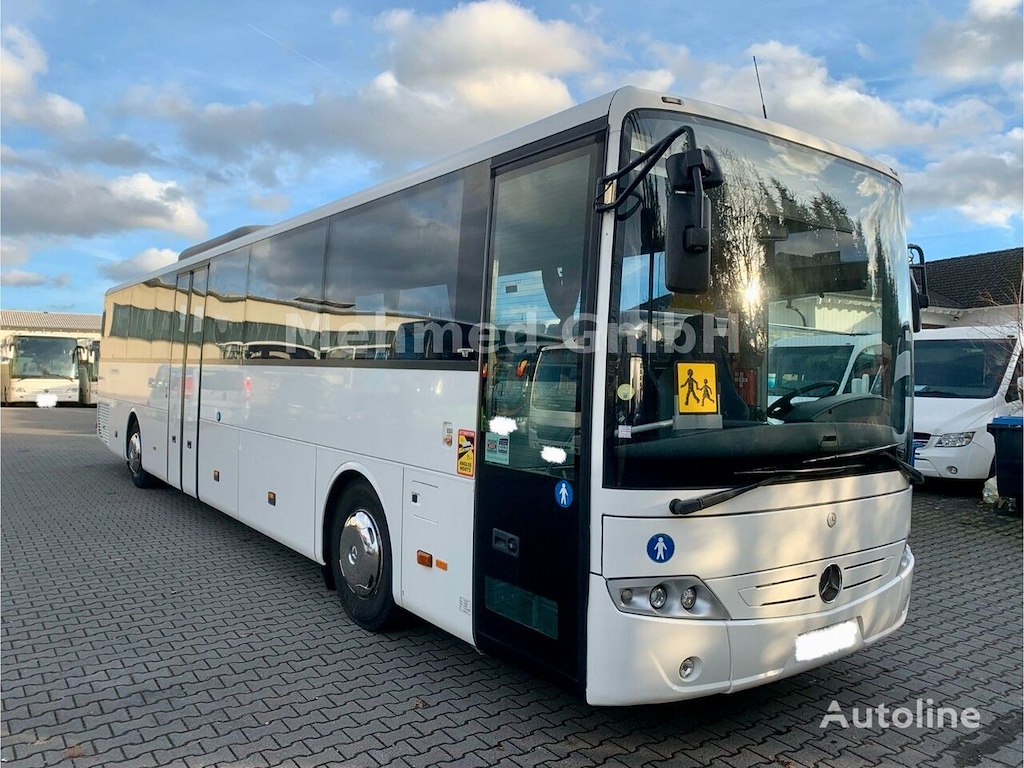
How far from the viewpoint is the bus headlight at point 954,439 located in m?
10.4

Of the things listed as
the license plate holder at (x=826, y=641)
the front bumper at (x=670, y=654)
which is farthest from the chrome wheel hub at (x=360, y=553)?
the license plate holder at (x=826, y=641)

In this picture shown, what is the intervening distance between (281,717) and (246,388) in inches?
160

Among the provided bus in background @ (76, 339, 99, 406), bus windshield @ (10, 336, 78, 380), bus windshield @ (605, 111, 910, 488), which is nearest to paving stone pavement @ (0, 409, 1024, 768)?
bus windshield @ (605, 111, 910, 488)

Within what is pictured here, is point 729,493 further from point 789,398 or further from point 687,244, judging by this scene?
point 687,244

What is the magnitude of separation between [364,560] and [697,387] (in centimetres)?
291

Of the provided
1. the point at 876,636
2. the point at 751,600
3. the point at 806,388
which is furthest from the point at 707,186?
the point at 876,636

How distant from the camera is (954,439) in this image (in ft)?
34.5

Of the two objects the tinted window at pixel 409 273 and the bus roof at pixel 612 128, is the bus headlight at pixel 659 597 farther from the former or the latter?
the bus roof at pixel 612 128

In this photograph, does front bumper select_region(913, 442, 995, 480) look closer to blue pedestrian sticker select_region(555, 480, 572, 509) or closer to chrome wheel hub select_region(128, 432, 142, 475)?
blue pedestrian sticker select_region(555, 480, 572, 509)

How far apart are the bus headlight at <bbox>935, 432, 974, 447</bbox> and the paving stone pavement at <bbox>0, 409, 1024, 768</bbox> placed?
355 centimetres

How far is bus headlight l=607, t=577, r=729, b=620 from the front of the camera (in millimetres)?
3434

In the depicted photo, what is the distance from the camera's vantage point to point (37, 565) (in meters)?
7.10

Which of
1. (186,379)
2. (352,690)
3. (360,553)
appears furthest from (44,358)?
(352,690)

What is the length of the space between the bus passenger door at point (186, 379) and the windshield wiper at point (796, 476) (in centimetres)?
691
